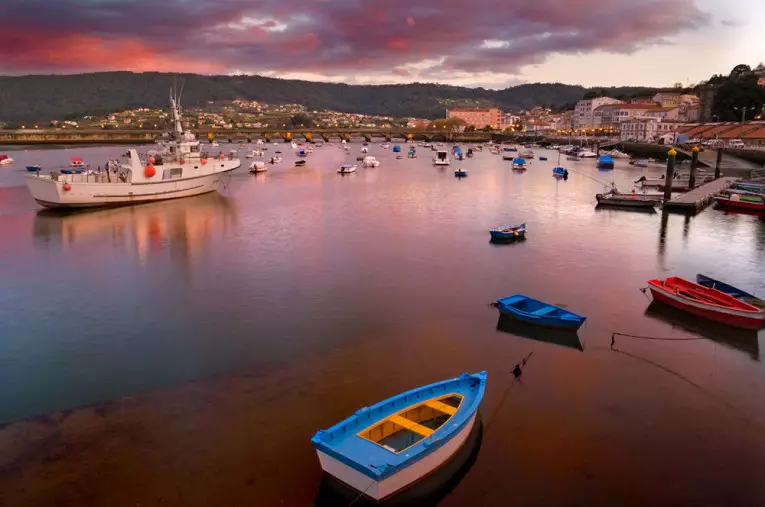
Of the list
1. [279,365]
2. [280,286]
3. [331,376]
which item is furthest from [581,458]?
[280,286]

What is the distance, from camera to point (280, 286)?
77.7 feet

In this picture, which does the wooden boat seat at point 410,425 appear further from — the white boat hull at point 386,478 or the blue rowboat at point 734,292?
the blue rowboat at point 734,292

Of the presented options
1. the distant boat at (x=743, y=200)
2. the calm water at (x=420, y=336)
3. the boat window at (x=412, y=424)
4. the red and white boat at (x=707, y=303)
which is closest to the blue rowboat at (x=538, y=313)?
the calm water at (x=420, y=336)

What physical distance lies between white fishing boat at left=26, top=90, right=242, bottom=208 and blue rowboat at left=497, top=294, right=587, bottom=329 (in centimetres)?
3446

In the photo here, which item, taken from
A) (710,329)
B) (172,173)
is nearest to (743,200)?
(710,329)

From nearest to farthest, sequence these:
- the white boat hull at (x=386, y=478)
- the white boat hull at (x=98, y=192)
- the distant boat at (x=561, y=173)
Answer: the white boat hull at (x=386, y=478) → the white boat hull at (x=98, y=192) → the distant boat at (x=561, y=173)

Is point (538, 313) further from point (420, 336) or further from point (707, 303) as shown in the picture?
point (707, 303)

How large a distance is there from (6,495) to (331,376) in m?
7.55

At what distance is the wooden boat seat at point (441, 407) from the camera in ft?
37.8

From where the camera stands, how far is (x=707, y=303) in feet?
63.4

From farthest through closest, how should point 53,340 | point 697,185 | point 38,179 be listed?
point 697,185, point 38,179, point 53,340

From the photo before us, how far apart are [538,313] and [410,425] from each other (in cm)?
913

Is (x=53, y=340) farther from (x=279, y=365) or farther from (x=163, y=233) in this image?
(x=163, y=233)

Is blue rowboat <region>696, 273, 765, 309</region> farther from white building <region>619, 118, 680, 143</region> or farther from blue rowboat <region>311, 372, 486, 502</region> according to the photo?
white building <region>619, 118, 680, 143</region>
